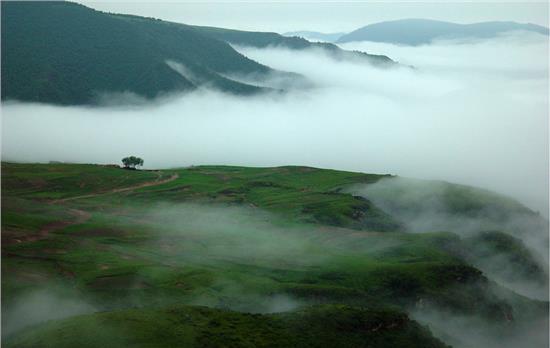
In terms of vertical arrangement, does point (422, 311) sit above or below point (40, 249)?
below

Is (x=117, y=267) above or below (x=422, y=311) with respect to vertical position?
above

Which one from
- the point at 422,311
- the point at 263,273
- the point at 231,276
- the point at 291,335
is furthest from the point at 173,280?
the point at 422,311

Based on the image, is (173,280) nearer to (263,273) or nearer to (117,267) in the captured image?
(117,267)

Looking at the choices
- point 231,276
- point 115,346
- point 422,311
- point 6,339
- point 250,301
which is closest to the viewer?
point 115,346

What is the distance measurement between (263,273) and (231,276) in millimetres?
15821

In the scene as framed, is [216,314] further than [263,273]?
No

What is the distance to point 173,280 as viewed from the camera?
177m

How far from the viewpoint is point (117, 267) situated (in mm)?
182000

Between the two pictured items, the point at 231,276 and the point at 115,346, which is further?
the point at 231,276

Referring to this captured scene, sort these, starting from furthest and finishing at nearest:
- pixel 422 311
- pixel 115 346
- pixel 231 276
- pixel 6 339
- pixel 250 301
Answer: pixel 422 311 → pixel 231 276 → pixel 250 301 → pixel 6 339 → pixel 115 346

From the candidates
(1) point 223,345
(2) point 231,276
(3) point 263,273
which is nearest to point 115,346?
(1) point 223,345

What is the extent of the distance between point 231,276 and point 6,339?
6964 centimetres

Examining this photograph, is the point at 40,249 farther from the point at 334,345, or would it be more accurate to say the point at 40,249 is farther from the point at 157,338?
the point at 334,345

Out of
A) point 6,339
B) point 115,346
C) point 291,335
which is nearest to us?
point 115,346
